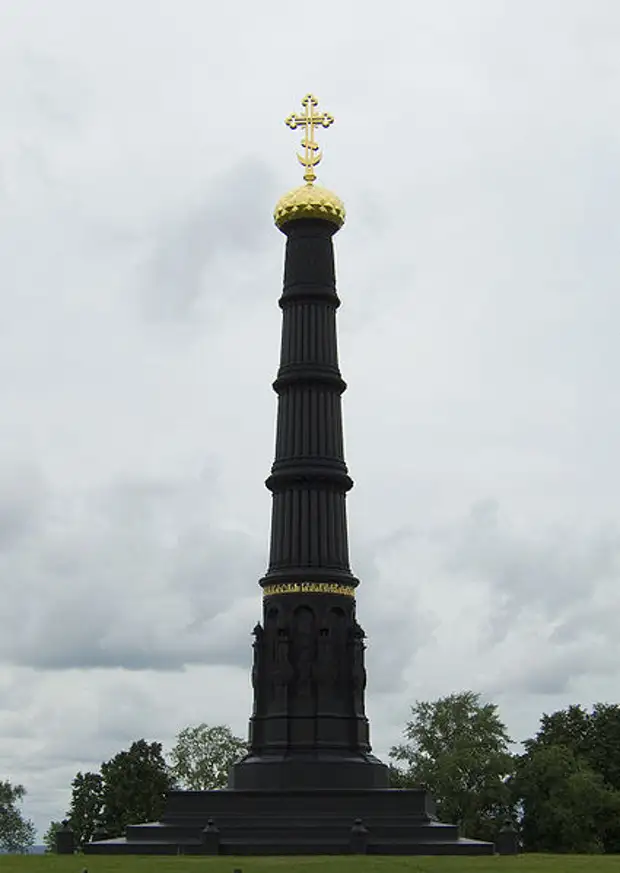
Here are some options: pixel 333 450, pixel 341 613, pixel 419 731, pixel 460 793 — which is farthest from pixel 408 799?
pixel 419 731

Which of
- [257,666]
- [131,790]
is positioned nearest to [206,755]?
[131,790]

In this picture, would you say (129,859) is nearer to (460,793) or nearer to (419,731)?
(460,793)

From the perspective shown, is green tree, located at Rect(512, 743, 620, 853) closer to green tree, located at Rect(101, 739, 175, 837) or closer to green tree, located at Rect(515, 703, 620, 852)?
green tree, located at Rect(515, 703, 620, 852)

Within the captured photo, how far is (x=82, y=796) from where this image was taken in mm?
61219

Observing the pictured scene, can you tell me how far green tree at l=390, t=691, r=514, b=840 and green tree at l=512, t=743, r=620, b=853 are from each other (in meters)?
1.26

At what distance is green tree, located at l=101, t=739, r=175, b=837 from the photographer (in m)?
60.1

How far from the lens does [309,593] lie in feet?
140

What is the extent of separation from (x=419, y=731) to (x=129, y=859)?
37.3m

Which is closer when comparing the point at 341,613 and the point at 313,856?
the point at 313,856

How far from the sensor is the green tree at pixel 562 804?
61.3 m

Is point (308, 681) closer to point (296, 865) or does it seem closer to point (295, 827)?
point (295, 827)

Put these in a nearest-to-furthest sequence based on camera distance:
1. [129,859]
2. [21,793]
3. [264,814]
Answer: [129,859], [264,814], [21,793]

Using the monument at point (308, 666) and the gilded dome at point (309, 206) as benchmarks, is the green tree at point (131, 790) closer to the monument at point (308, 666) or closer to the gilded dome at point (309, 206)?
the monument at point (308, 666)

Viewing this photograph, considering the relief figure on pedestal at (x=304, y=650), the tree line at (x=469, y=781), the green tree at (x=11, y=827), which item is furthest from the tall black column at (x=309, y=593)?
the green tree at (x=11, y=827)
